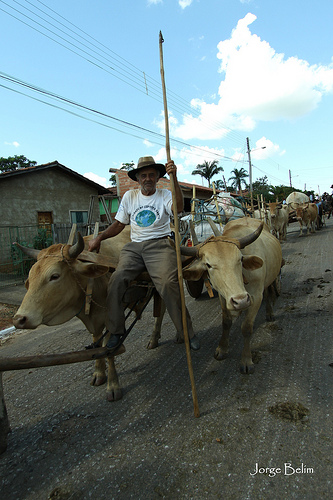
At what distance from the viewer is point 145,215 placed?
3.32 meters

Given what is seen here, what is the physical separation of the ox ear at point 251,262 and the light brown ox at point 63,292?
1.41m

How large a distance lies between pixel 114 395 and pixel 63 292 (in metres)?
1.25

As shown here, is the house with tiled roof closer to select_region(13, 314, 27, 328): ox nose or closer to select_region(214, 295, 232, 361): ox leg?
select_region(214, 295, 232, 361): ox leg

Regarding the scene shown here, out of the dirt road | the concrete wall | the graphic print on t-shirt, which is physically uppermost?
the concrete wall

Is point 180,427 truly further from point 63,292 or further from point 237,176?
point 237,176

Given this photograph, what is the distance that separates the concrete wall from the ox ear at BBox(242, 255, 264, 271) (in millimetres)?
11775

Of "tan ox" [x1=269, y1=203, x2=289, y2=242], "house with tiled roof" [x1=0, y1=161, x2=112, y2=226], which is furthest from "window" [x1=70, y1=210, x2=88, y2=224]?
"tan ox" [x1=269, y1=203, x2=289, y2=242]

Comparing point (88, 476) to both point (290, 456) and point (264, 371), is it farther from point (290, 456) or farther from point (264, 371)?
point (264, 371)

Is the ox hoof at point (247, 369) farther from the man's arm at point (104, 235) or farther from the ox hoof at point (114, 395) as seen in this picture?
the man's arm at point (104, 235)

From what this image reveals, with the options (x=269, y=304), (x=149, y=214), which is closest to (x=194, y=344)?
(x=149, y=214)

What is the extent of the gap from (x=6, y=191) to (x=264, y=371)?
12563 mm

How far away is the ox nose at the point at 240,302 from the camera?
2525 millimetres

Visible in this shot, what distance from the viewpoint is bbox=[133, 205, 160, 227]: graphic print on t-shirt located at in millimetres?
3289

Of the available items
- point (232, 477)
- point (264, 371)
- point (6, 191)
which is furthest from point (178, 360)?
point (6, 191)
